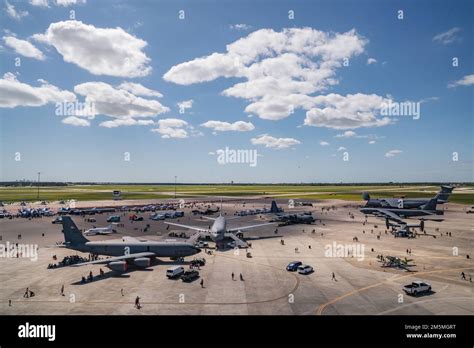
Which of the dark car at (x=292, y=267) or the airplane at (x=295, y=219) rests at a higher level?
the airplane at (x=295, y=219)

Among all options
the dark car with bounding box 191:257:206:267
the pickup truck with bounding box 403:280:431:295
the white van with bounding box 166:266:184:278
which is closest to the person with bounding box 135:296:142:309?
the white van with bounding box 166:266:184:278

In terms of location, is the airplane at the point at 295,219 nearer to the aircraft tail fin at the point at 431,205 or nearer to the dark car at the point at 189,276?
the aircraft tail fin at the point at 431,205

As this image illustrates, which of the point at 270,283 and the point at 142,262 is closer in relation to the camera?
the point at 270,283

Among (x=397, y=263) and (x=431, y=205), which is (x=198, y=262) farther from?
(x=431, y=205)

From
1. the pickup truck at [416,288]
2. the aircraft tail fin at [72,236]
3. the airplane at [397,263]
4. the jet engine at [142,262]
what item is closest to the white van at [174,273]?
the jet engine at [142,262]

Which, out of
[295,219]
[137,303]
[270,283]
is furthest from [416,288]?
[295,219]
